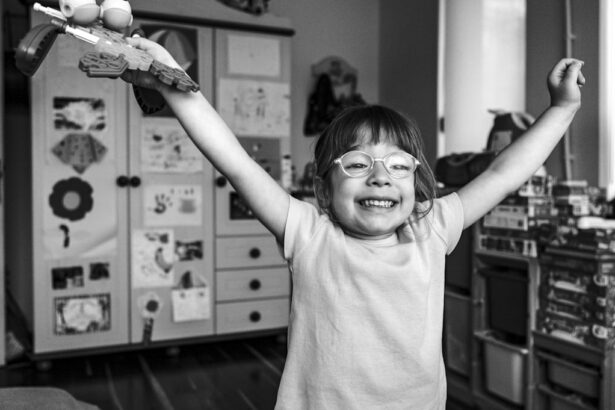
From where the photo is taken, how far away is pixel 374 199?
2.82 ft

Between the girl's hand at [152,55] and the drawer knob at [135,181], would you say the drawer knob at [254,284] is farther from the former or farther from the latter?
the girl's hand at [152,55]

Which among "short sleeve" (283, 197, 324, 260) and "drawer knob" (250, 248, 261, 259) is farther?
"drawer knob" (250, 248, 261, 259)

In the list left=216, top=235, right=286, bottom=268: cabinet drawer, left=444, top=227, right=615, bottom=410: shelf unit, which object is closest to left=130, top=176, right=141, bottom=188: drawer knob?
left=216, top=235, right=286, bottom=268: cabinet drawer

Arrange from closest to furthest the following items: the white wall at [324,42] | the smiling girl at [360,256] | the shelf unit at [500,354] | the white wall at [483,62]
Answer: the smiling girl at [360,256] → the shelf unit at [500,354] → the white wall at [483,62] → the white wall at [324,42]

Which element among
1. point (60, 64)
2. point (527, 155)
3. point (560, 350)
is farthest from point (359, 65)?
point (527, 155)

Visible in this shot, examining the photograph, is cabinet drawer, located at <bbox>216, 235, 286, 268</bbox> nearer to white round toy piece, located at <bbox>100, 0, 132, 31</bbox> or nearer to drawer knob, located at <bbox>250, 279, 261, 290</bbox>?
drawer knob, located at <bbox>250, 279, 261, 290</bbox>

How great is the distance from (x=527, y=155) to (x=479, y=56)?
2012 millimetres

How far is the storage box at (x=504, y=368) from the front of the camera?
79.0 inches

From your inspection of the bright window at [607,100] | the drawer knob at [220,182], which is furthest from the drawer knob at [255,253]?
the bright window at [607,100]

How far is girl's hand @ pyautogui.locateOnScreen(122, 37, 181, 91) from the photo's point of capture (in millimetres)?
682

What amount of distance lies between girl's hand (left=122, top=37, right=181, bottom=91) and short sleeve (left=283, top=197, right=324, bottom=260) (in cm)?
27

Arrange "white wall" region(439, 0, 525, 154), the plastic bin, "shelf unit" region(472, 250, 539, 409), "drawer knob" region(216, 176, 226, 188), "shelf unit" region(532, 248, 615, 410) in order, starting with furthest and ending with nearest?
"drawer knob" region(216, 176, 226, 188) → "white wall" region(439, 0, 525, 154) → the plastic bin → "shelf unit" region(472, 250, 539, 409) → "shelf unit" region(532, 248, 615, 410)

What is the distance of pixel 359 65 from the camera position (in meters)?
3.96

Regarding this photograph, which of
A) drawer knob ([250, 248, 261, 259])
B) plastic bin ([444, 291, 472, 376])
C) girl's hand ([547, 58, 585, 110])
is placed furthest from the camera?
drawer knob ([250, 248, 261, 259])
